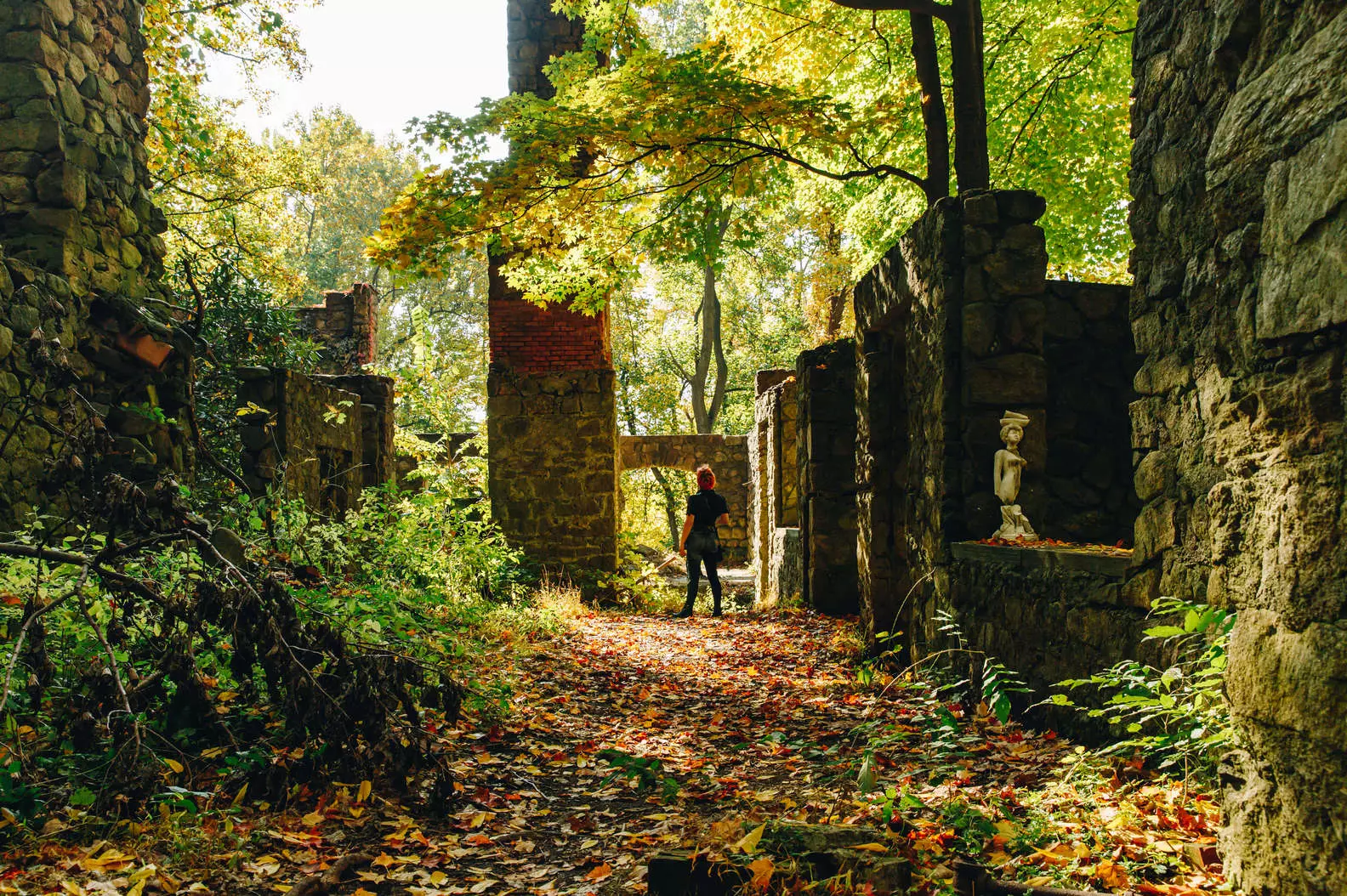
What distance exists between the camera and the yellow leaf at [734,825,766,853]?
2891mm

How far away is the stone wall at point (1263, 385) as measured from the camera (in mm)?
2172

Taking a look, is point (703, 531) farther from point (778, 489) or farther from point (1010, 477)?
point (1010, 477)

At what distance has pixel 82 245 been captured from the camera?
6035mm

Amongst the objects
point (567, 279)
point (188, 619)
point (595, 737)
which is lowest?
point (595, 737)

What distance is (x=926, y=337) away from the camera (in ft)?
20.3

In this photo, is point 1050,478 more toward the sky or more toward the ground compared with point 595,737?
more toward the sky

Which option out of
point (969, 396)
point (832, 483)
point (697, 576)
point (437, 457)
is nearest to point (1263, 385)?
point (969, 396)

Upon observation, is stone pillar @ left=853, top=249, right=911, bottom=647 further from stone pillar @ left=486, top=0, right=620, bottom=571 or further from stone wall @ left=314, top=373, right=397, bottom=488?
stone wall @ left=314, top=373, right=397, bottom=488

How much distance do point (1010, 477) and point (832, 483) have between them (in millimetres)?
4591

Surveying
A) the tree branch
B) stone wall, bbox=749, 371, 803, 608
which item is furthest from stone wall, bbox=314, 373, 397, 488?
the tree branch

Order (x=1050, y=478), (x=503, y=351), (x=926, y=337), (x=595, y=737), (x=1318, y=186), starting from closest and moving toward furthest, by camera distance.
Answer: (x=1318, y=186)
(x=595, y=737)
(x=926, y=337)
(x=1050, y=478)
(x=503, y=351)

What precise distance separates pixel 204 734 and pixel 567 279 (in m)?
6.70

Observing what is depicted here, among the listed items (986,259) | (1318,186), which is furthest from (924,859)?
(986,259)

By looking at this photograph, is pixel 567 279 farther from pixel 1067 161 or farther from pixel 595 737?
pixel 1067 161
